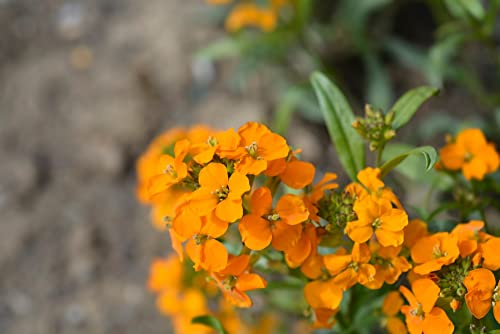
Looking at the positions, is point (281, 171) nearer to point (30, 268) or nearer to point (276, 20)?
point (276, 20)

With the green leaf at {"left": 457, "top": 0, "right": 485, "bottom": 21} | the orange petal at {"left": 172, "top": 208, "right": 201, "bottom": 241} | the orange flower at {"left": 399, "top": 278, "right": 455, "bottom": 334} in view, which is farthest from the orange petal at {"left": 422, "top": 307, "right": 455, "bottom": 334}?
the green leaf at {"left": 457, "top": 0, "right": 485, "bottom": 21}

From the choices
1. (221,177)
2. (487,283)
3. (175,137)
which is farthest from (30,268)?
(487,283)

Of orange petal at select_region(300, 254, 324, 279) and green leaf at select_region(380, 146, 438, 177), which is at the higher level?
green leaf at select_region(380, 146, 438, 177)

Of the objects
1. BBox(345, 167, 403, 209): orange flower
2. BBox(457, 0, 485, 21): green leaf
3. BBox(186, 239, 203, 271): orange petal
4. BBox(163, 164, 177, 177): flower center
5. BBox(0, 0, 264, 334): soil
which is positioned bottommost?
BBox(0, 0, 264, 334): soil

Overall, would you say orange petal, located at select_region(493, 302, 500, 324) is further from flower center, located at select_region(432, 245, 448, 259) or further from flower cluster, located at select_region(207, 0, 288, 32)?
flower cluster, located at select_region(207, 0, 288, 32)

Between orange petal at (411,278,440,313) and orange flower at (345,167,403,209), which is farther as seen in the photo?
orange flower at (345,167,403,209)

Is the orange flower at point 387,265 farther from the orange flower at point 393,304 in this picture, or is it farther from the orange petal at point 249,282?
the orange petal at point 249,282

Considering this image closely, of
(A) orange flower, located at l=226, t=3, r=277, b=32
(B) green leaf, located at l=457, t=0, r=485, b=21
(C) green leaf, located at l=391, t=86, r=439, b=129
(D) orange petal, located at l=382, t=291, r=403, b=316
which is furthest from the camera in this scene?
(A) orange flower, located at l=226, t=3, r=277, b=32

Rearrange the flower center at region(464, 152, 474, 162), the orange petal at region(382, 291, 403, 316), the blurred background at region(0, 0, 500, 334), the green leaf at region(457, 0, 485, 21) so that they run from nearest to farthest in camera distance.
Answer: the orange petal at region(382, 291, 403, 316)
the flower center at region(464, 152, 474, 162)
the green leaf at region(457, 0, 485, 21)
the blurred background at region(0, 0, 500, 334)
